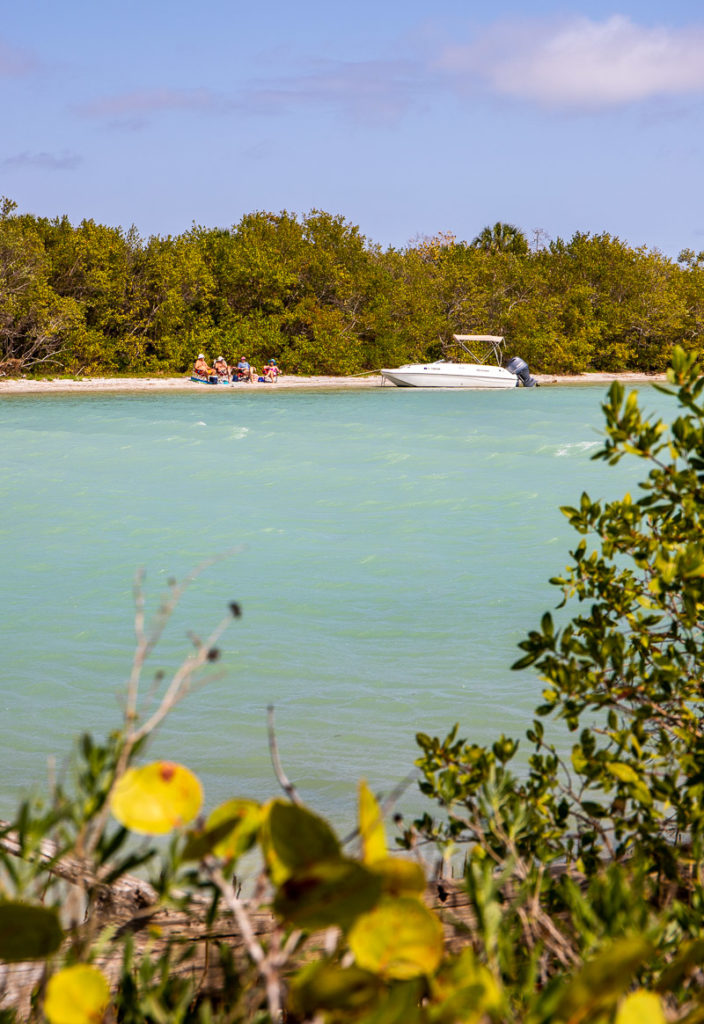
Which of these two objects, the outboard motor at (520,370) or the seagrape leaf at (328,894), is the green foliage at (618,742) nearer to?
the seagrape leaf at (328,894)

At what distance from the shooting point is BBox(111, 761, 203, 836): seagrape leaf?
44.9 inches

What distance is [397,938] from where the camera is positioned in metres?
1.10

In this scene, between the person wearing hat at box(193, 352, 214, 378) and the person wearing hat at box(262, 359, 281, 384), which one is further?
the person wearing hat at box(262, 359, 281, 384)

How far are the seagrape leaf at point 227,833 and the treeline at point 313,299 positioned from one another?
42.1m

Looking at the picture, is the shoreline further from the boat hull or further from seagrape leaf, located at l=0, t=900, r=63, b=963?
seagrape leaf, located at l=0, t=900, r=63, b=963

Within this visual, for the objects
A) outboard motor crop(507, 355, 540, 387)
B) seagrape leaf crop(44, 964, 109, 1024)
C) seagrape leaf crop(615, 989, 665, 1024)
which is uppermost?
outboard motor crop(507, 355, 540, 387)

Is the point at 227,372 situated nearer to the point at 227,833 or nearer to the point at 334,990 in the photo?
the point at 227,833

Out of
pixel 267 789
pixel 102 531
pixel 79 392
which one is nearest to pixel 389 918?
pixel 267 789

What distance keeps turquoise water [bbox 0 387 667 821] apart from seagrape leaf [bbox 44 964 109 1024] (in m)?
0.38

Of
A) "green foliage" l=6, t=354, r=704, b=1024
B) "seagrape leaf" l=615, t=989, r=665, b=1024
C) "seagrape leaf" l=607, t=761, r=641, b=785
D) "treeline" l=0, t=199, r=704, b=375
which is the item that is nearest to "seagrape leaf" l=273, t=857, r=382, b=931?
"green foliage" l=6, t=354, r=704, b=1024

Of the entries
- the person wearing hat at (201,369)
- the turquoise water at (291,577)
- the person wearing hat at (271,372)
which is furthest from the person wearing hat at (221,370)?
the turquoise water at (291,577)

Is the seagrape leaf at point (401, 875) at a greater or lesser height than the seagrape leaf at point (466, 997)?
greater

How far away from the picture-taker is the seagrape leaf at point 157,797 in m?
1.14

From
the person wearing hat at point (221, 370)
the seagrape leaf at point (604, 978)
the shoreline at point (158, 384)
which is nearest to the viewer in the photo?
the seagrape leaf at point (604, 978)
